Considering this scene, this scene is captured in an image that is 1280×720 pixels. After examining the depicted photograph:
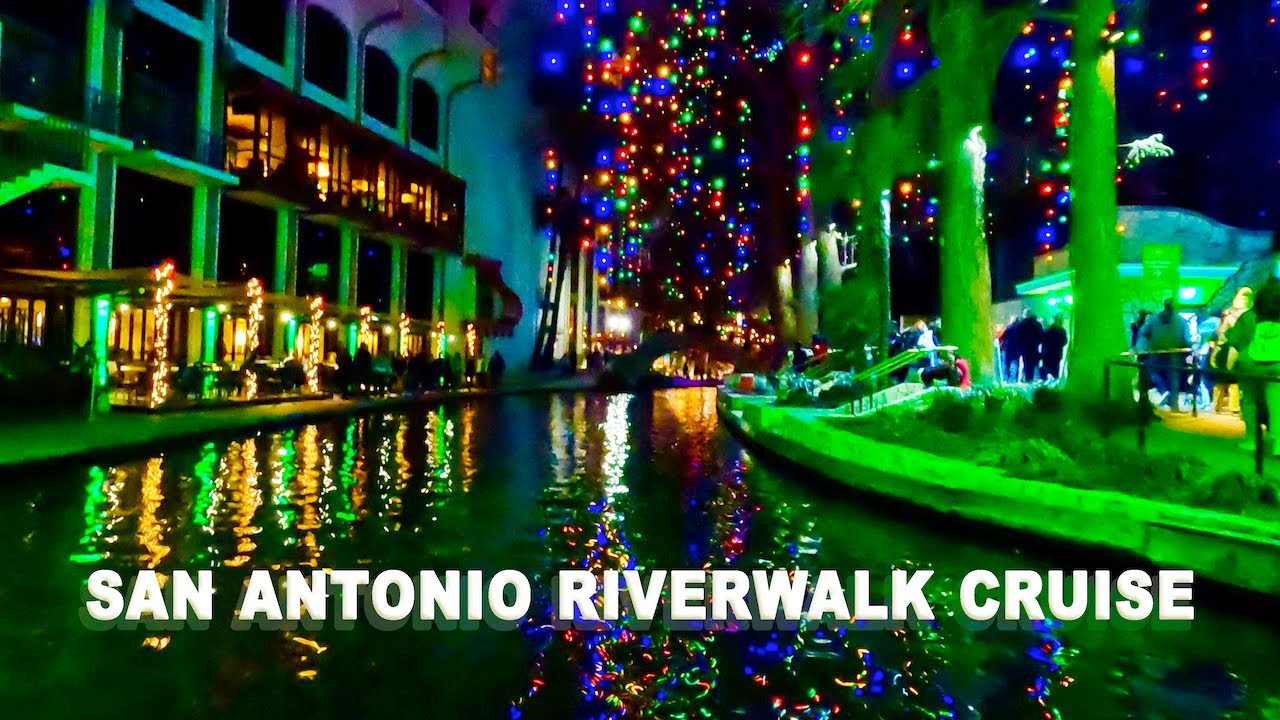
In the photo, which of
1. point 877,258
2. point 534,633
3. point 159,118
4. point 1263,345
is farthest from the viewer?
point 159,118

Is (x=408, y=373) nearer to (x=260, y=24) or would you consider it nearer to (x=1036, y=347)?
(x=260, y=24)

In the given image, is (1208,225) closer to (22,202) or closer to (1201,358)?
(1201,358)

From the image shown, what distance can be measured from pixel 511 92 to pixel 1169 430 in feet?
165

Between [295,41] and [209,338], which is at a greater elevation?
[295,41]

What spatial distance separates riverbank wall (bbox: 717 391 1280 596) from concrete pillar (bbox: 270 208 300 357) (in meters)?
28.4

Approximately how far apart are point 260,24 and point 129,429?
2272 cm

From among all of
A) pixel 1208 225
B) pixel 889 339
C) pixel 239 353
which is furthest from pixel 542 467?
pixel 239 353

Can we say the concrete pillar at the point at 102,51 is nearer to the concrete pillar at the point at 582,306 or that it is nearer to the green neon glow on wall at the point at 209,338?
the green neon glow on wall at the point at 209,338

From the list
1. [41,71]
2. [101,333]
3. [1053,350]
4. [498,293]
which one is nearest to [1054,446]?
[1053,350]

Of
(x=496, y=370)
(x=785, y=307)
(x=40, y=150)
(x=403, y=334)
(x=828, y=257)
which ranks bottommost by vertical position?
(x=496, y=370)

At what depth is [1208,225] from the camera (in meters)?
25.0

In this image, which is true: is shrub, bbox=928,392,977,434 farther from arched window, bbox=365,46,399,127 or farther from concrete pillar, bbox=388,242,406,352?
arched window, bbox=365,46,399,127

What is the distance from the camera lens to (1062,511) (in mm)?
9141

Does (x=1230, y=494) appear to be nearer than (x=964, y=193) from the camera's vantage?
Yes
